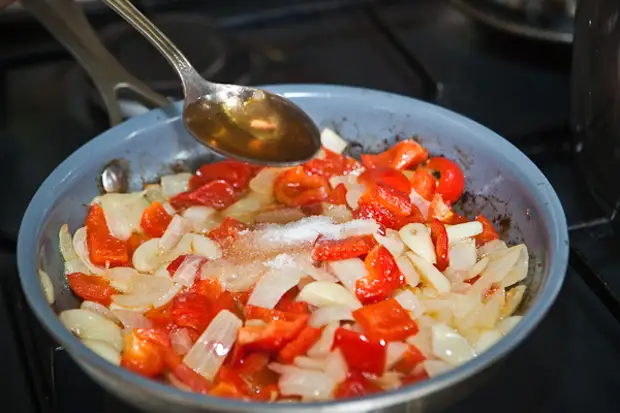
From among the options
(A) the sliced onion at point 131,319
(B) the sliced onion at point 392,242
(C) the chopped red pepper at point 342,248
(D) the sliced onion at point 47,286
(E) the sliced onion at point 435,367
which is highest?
(D) the sliced onion at point 47,286

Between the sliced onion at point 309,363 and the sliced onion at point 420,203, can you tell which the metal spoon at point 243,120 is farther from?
the sliced onion at point 309,363

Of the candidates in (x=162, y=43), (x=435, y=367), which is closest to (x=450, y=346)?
(x=435, y=367)

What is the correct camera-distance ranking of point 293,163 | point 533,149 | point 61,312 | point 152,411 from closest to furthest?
point 152,411
point 61,312
point 293,163
point 533,149

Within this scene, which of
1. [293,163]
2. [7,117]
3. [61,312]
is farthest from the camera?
[7,117]

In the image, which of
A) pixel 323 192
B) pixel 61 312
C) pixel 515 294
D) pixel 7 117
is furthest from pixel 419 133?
pixel 7 117

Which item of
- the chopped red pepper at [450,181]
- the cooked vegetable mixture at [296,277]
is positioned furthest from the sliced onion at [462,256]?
the chopped red pepper at [450,181]

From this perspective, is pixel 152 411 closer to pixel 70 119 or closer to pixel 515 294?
pixel 515 294
